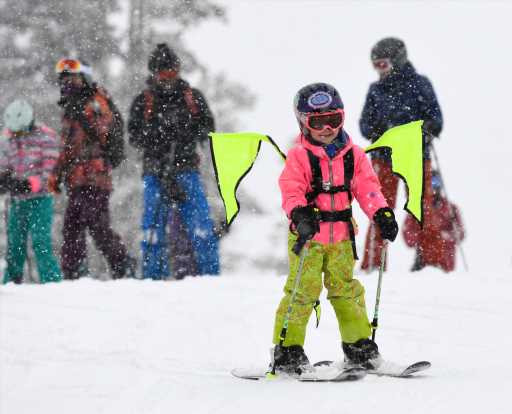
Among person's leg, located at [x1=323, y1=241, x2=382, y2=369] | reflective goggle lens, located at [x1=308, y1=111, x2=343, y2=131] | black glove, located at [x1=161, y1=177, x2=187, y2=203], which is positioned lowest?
person's leg, located at [x1=323, y1=241, x2=382, y2=369]

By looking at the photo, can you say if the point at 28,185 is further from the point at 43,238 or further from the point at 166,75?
the point at 166,75

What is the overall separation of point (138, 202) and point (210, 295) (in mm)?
9259

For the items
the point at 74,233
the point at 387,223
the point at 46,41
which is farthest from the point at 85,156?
the point at 46,41

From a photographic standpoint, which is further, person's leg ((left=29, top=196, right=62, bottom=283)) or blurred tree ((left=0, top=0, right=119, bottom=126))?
blurred tree ((left=0, top=0, right=119, bottom=126))

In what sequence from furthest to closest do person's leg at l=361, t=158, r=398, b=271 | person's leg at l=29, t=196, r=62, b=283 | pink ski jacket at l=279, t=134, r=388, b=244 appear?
person's leg at l=29, t=196, r=62, b=283
person's leg at l=361, t=158, r=398, b=271
pink ski jacket at l=279, t=134, r=388, b=244

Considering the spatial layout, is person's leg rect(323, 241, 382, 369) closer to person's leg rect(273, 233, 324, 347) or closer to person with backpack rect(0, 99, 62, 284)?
person's leg rect(273, 233, 324, 347)

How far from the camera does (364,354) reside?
4.62 m

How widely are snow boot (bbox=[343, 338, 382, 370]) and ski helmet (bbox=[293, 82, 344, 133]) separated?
56.2 inches

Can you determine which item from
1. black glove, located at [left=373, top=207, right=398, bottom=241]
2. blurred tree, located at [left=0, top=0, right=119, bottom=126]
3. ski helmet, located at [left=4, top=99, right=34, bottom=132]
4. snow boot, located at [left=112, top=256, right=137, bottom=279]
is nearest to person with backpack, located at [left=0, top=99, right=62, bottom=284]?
ski helmet, located at [left=4, top=99, right=34, bottom=132]

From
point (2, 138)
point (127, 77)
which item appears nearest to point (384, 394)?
point (2, 138)

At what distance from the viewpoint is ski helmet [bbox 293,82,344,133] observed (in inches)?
181

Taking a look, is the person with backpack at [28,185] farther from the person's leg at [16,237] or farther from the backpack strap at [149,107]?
the backpack strap at [149,107]

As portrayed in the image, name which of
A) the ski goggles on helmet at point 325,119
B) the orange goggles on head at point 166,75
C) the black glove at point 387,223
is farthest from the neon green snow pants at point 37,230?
the black glove at point 387,223

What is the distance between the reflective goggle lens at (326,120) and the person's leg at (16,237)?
5.03 meters
